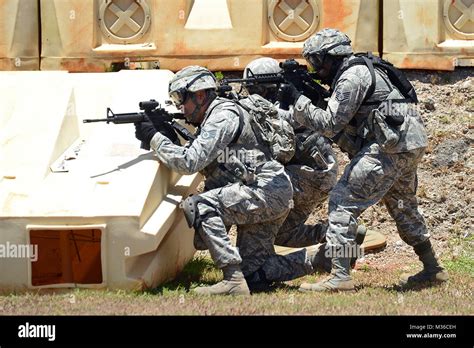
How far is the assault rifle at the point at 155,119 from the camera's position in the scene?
9398 mm

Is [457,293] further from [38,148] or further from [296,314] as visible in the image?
[38,148]

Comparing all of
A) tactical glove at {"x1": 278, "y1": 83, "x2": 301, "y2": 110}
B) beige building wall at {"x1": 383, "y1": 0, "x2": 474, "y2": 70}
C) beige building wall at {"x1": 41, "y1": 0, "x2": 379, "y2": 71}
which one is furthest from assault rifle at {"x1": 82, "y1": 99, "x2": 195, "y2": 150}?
beige building wall at {"x1": 383, "y1": 0, "x2": 474, "y2": 70}

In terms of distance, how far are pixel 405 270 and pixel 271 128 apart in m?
2.19

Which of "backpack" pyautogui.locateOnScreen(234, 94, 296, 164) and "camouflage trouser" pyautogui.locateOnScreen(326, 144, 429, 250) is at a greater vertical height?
"backpack" pyautogui.locateOnScreen(234, 94, 296, 164)

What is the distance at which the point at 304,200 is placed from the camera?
10523mm

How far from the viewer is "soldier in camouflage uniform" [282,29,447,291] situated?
31.0ft

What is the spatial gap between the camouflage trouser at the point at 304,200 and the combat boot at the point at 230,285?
4.37 ft

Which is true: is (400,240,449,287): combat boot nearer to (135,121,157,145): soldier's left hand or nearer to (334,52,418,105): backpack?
(334,52,418,105): backpack

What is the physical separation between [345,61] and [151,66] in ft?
12.7

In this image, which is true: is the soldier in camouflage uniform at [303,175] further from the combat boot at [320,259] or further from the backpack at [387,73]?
the backpack at [387,73]

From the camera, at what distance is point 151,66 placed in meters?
13.1

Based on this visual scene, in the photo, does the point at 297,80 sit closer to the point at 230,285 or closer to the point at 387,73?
the point at 387,73

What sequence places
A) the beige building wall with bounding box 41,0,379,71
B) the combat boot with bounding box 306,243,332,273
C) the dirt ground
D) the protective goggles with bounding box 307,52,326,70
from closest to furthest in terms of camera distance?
the dirt ground < the protective goggles with bounding box 307,52,326,70 < the combat boot with bounding box 306,243,332,273 < the beige building wall with bounding box 41,0,379,71
